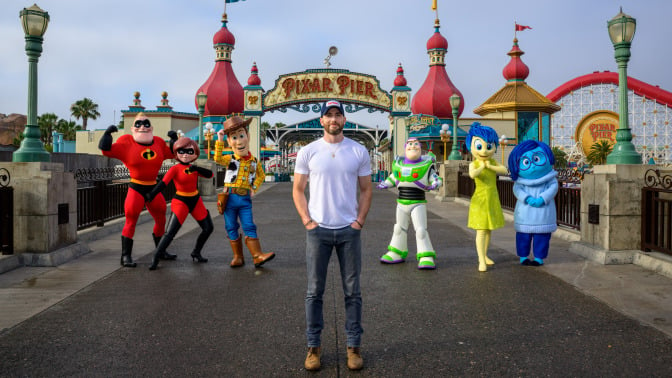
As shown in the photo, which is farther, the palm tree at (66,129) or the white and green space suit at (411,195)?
the palm tree at (66,129)

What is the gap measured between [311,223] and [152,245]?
5735 millimetres

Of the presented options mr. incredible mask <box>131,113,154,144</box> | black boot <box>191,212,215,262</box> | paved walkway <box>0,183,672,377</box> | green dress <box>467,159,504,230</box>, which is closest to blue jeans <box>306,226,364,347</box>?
paved walkway <box>0,183,672,377</box>

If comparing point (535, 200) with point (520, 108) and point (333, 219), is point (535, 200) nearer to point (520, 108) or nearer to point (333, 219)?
point (333, 219)

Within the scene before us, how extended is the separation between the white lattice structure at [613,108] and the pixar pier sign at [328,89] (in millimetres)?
31289

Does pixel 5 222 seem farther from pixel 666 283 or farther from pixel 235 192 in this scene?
pixel 666 283

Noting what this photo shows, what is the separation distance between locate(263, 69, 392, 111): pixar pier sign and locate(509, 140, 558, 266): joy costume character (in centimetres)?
2468

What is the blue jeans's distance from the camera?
3.23 meters

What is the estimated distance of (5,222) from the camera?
6230 mm

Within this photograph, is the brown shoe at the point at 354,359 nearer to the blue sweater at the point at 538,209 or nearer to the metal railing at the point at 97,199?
the blue sweater at the point at 538,209

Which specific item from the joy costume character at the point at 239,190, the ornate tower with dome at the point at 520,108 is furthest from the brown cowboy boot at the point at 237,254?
the ornate tower with dome at the point at 520,108

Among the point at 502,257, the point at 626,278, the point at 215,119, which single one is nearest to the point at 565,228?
the point at 502,257

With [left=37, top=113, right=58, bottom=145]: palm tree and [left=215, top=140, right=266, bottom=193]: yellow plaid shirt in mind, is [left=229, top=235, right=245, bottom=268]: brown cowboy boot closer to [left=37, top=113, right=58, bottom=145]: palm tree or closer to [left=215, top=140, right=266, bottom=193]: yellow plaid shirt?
[left=215, top=140, right=266, bottom=193]: yellow plaid shirt

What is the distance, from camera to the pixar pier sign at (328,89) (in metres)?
30.8

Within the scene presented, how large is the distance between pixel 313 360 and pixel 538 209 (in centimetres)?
427
